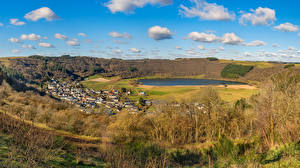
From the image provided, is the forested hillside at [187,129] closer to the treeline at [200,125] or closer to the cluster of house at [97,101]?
the treeline at [200,125]

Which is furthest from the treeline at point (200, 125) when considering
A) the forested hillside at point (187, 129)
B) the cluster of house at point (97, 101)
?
the cluster of house at point (97, 101)

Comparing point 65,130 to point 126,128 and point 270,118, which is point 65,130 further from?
point 270,118

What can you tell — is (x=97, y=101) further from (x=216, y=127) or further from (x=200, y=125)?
(x=216, y=127)

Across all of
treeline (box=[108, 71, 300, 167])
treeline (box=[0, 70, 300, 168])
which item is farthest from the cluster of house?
treeline (box=[108, 71, 300, 167])

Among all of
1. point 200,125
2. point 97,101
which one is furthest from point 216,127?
point 97,101

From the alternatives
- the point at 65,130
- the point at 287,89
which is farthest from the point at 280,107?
the point at 65,130

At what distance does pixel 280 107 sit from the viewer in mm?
18828

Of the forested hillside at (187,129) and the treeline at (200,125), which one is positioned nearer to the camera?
the forested hillside at (187,129)

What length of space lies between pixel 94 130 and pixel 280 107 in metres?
20.1

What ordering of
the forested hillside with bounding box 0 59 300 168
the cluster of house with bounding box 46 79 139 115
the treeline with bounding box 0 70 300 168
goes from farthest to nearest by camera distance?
the cluster of house with bounding box 46 79 139 115 → the treeline with bounding box 0 70 300 168 → the forested hillside with bounding box 0 59 300 168

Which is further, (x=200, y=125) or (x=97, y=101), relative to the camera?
(x=97, y=101)

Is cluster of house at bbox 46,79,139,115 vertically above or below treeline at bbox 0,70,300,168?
below

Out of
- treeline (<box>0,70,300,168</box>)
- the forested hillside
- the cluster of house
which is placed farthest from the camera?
the cluster of house

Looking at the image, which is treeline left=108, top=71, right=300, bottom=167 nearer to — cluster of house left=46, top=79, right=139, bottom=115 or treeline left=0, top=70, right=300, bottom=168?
treeline left=0, top=70, right=300, bottom=168
